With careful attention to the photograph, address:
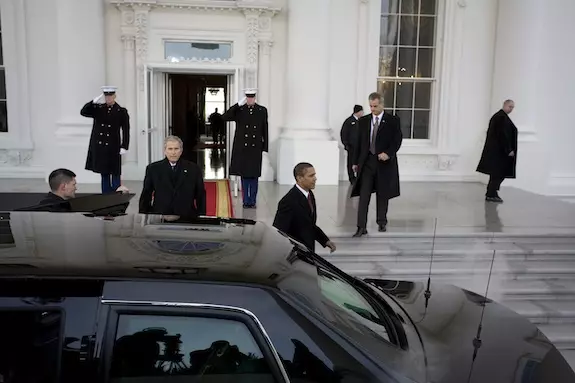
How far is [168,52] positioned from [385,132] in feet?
20.7

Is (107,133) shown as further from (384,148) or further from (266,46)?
(266,46)

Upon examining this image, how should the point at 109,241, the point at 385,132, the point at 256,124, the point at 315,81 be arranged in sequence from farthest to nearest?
the point at 315,81
the point at 256,124
the point at 385,132
the point at 109,241

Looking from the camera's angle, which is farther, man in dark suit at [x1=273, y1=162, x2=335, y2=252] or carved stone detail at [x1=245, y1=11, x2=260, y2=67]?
carved stone detail at [x1=245, y1=11, x2=260, y2=67]

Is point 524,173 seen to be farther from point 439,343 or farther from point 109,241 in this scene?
→ point 109,241

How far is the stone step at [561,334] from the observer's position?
18.3ft

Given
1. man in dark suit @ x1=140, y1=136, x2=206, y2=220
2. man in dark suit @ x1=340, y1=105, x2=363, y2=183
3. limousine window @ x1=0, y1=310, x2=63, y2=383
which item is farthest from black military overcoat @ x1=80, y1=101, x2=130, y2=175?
limousine window @ x1=0, y1=310, x2=63, y2=383

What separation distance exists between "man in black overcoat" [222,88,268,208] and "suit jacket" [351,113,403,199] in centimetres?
232

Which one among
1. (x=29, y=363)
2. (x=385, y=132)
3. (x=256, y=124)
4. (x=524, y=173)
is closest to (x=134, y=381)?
(x=29, y=363)

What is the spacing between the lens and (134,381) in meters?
1.93

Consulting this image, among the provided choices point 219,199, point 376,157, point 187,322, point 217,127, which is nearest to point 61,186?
point 187,322

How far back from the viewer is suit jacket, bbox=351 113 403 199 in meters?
7.11

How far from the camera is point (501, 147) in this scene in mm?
9703

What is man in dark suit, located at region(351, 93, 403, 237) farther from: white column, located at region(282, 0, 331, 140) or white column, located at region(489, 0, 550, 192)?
white column, located at region(489, 0, 550, 192)

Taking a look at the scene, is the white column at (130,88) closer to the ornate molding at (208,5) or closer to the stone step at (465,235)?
the ornate molding at (208,5)
